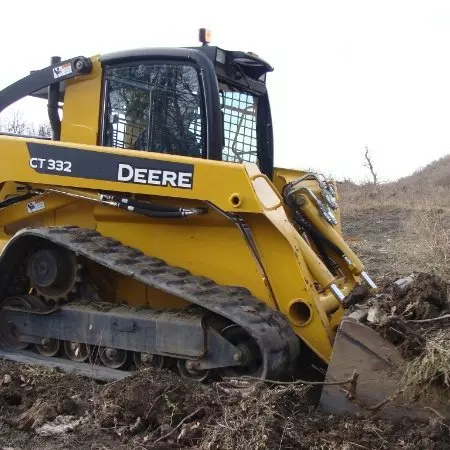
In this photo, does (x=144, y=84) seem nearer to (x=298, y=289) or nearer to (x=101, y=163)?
(x=101, y=163)

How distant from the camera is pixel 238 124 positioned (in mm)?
5859

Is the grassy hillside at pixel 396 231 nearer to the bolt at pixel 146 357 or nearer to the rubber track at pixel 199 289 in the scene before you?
the rubber track at pixel 199 289

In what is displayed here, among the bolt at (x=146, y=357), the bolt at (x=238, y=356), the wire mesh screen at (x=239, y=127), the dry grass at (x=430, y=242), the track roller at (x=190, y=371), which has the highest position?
the wire mesh screen at (x=239, y=127)

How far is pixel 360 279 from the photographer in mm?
5816

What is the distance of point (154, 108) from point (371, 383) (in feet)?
8.85

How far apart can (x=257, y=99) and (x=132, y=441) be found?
3614 millimetres

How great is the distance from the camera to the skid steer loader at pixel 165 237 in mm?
4336

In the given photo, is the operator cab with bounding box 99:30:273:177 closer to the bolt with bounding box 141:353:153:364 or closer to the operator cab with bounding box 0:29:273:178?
the operator cab with bounding box 0:29:273:178

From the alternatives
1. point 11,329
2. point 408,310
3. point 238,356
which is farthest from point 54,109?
A: point 408,310

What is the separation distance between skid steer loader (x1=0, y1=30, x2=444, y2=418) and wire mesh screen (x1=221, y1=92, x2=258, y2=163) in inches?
0.7

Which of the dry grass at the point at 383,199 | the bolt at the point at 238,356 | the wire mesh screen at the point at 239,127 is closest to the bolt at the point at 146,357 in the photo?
the bolt at the point at 238,356

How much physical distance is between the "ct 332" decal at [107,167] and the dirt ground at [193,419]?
135 centimetres

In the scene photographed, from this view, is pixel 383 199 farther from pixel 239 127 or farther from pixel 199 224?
pixel 199 224

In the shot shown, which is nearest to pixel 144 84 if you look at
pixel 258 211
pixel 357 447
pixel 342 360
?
pixel 258 211
